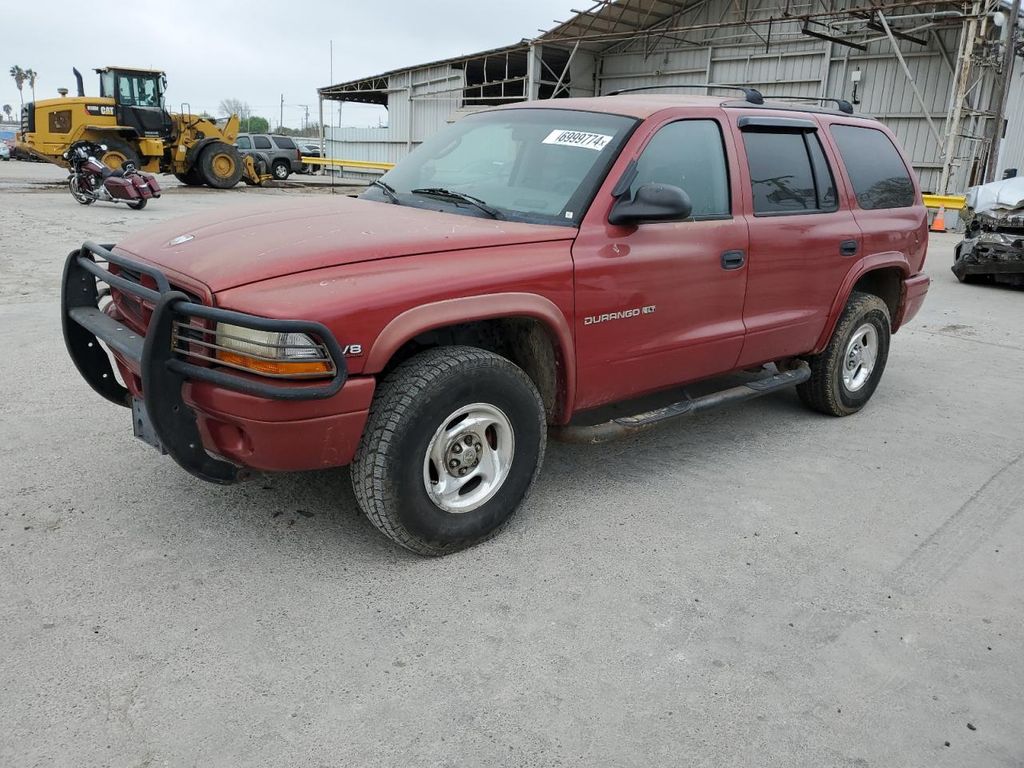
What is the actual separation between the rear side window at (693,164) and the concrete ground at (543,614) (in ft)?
4.62

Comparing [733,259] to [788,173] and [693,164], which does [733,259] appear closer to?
[693,164]

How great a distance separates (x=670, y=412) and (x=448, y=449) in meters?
1.31

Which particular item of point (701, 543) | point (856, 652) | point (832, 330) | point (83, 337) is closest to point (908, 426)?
point (832, 330)

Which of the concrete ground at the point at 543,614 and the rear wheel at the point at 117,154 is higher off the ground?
the rear wheel at the point at 117,154

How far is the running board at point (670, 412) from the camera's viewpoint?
384 cm

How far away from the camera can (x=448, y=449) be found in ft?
10.9

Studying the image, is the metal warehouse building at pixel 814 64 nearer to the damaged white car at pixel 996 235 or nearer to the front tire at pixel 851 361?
the damaged white car at pixel 996 235

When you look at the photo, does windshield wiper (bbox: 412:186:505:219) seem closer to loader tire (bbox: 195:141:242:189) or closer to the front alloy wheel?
the front alloy wheel

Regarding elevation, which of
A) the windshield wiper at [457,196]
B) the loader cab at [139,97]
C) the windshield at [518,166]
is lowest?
the windshield wiper at [457,196]

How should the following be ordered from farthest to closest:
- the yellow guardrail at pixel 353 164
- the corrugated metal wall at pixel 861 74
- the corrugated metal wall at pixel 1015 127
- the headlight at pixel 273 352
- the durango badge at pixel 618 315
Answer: the yellow guardrail at pixel 353 164
the corrugated metal wall at pixel 861 74
the corrugated metal wall at pixel 1015 127
the durango badge at pixel 618 315
the headlight at pixel 273 352

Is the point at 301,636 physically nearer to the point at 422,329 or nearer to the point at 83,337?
the point at 422,329

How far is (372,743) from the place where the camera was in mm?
2355

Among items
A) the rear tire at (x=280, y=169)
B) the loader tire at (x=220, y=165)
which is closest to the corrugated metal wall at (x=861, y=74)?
the loader tire at (x=220, y=165)

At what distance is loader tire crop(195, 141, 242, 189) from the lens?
24.6 m
